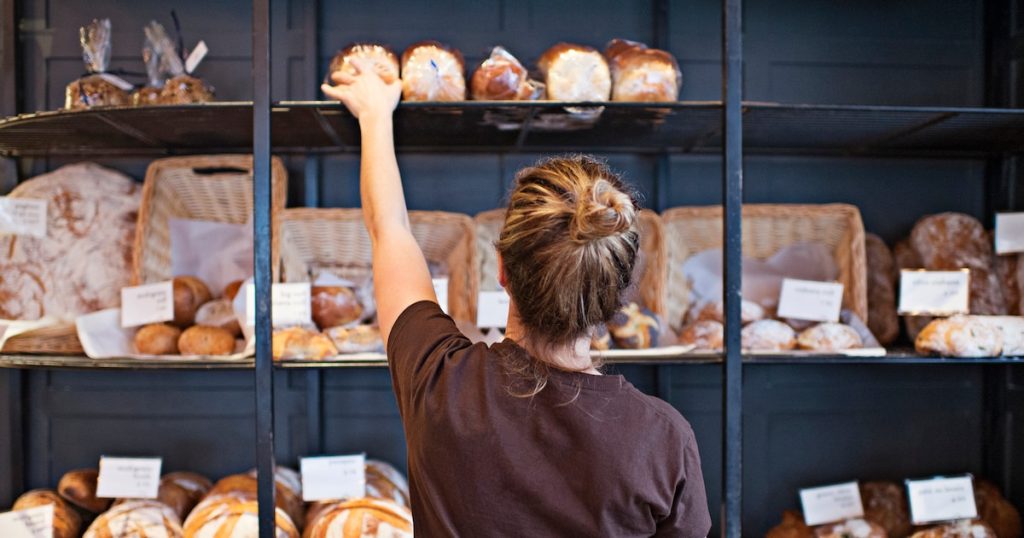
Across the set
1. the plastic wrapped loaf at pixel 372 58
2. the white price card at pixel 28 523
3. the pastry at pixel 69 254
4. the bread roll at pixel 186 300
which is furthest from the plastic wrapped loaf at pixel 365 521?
the plastic wrapped loaf at pixel 372 58

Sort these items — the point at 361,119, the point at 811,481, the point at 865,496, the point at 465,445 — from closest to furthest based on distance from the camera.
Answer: the point at 465,445, the point at 361,119, the point at 865,496, the point at 811,481

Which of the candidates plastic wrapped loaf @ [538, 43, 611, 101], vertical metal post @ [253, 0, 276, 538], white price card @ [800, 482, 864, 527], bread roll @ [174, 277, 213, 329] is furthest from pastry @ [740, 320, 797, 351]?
bread roll @ [174, 277, 213, 329]

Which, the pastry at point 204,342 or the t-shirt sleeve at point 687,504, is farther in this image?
the pastry at point 204,342

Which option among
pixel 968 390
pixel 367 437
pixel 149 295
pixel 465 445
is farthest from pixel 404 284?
pixel 968 390

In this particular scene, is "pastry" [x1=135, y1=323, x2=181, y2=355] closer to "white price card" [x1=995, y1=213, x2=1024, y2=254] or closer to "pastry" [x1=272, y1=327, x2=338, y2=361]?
"pastry" [x1=272, y1=327, x2=338, y2=361]

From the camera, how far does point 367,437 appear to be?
7.11ft

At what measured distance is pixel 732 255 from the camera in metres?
1.61

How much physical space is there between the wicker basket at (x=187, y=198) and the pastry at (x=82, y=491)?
0.59 meters

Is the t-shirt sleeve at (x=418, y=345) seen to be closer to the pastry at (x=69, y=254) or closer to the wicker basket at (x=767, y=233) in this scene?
the wicker basket at (x=767, y=233)

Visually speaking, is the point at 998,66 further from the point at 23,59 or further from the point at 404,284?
the point at 23,59

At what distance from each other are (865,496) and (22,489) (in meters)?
2.51

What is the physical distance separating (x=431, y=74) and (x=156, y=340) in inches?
37.5

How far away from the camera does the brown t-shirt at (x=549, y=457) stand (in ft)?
3.08

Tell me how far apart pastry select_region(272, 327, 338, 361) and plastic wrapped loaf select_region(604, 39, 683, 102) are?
0.92 m
